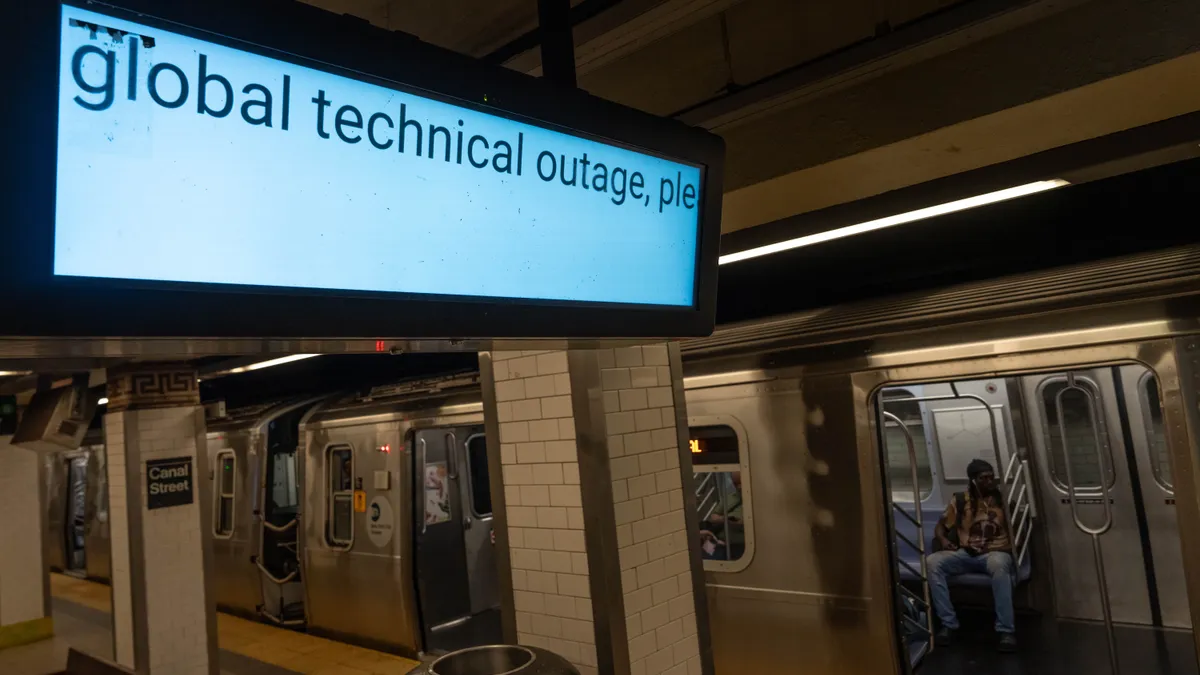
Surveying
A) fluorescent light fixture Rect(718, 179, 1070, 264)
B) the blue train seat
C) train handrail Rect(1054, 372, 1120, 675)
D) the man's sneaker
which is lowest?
the man's sneaker

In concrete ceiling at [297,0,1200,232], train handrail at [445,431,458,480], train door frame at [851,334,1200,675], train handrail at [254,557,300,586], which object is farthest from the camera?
Answer: train handrail at [254,557,300,586]

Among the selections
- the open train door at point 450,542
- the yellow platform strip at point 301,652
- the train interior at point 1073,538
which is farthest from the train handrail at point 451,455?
the train interior at point 1073,538

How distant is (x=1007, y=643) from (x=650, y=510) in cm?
358

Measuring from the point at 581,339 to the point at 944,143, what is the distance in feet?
5.94

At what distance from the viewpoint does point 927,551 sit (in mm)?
7141

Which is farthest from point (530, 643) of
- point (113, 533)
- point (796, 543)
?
point (113, 533)

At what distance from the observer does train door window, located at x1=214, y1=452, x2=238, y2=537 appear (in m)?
9.28

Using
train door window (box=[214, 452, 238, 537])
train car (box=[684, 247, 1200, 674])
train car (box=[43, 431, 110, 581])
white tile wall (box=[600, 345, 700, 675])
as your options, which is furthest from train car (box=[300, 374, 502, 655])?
train car (box=[43, 431, 110, 581])

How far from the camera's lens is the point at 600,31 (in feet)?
8.63

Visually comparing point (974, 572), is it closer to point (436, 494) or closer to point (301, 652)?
point (436, 494)

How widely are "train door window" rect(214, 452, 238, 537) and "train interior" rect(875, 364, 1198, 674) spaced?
745cm

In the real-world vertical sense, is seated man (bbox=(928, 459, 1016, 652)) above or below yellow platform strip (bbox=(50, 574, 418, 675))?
above

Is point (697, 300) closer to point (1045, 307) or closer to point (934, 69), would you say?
point (934, 69)

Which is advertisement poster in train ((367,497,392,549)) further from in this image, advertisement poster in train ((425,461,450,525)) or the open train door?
advertisement poster in train ((425,461,450,525))
